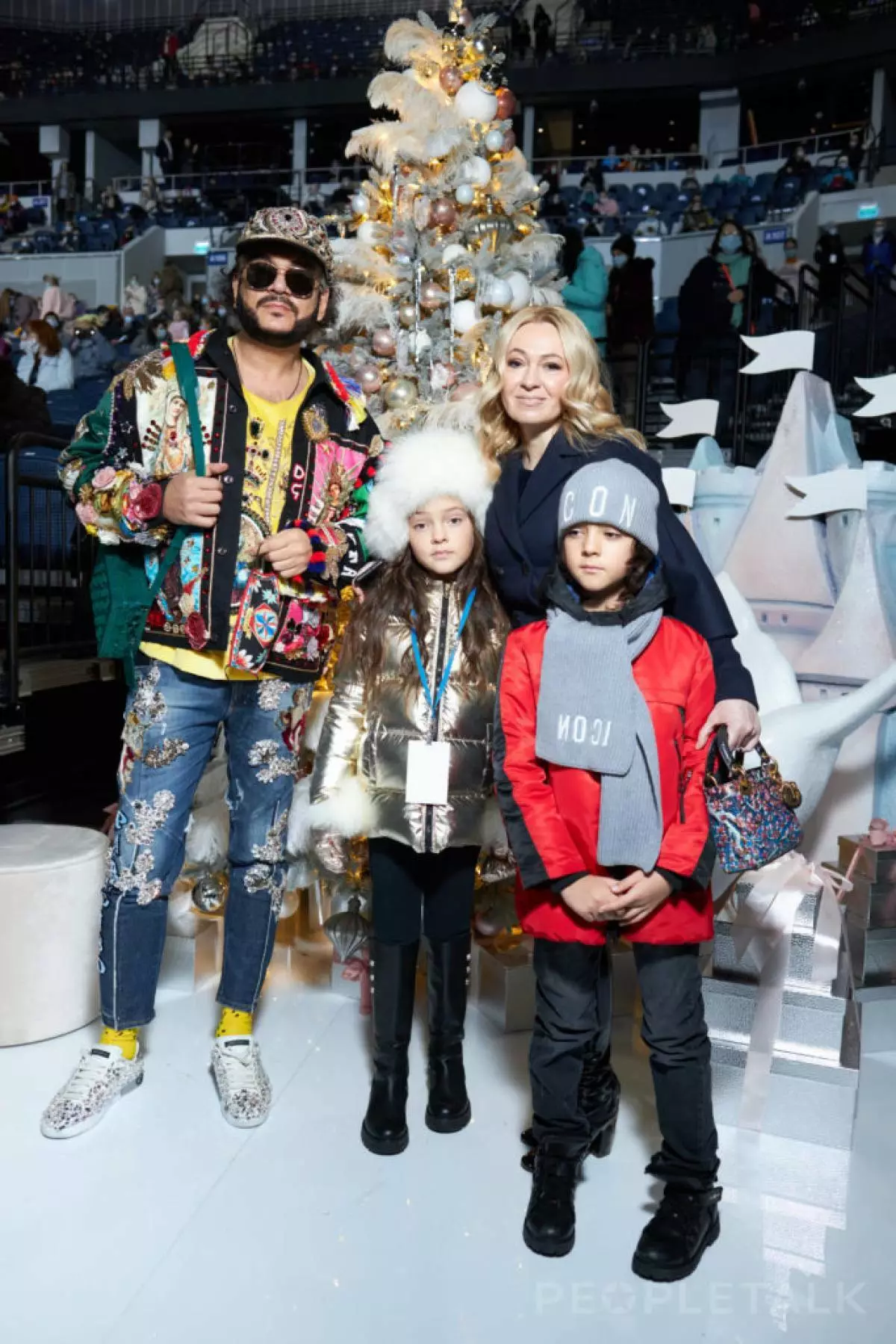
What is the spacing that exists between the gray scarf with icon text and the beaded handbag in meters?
0.16

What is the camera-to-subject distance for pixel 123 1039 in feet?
7.86

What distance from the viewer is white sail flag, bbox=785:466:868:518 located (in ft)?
11.1

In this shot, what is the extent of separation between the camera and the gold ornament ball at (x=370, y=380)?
3354 millimetres

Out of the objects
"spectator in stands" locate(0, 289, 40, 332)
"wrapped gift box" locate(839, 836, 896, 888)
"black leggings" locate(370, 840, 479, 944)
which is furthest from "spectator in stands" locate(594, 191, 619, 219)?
"black leggings" locate(370, 840, 479, 944)

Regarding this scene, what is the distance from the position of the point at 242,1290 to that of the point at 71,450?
5.56 ft

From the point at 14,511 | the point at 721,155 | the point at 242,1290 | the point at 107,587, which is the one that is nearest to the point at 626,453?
the point at 107,587

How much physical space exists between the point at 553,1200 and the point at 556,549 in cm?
122

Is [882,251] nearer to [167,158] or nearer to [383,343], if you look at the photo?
[383,343]

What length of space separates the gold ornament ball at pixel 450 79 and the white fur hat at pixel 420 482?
1.73 meters

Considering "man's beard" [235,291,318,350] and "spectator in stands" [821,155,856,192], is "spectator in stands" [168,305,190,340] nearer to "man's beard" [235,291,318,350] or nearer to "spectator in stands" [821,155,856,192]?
"man's beard" [235,291,318,350]

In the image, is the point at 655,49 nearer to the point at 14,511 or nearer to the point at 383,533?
the point at 14,511

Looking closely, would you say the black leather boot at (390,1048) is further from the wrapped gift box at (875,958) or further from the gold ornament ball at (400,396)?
the gold ornament ball at (400,396)

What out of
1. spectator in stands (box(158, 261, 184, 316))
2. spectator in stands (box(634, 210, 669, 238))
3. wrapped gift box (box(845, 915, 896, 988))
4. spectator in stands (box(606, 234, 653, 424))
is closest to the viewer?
wrapped gift box (box(845, 915, 896, 988))

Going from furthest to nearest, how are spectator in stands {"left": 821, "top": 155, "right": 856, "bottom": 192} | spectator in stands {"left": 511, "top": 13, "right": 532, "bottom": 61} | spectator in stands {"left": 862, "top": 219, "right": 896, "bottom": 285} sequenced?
1. spectator in stands {"left": 511, "top": 13, "right": 532, "bottom": 61}
2. spectator in stands {"left": 821, "top": 155, "right": 856, "bottom": 192}
3. spectator in stands {"left": 862, "top": 219, "right": 896, "bottom": 285}
